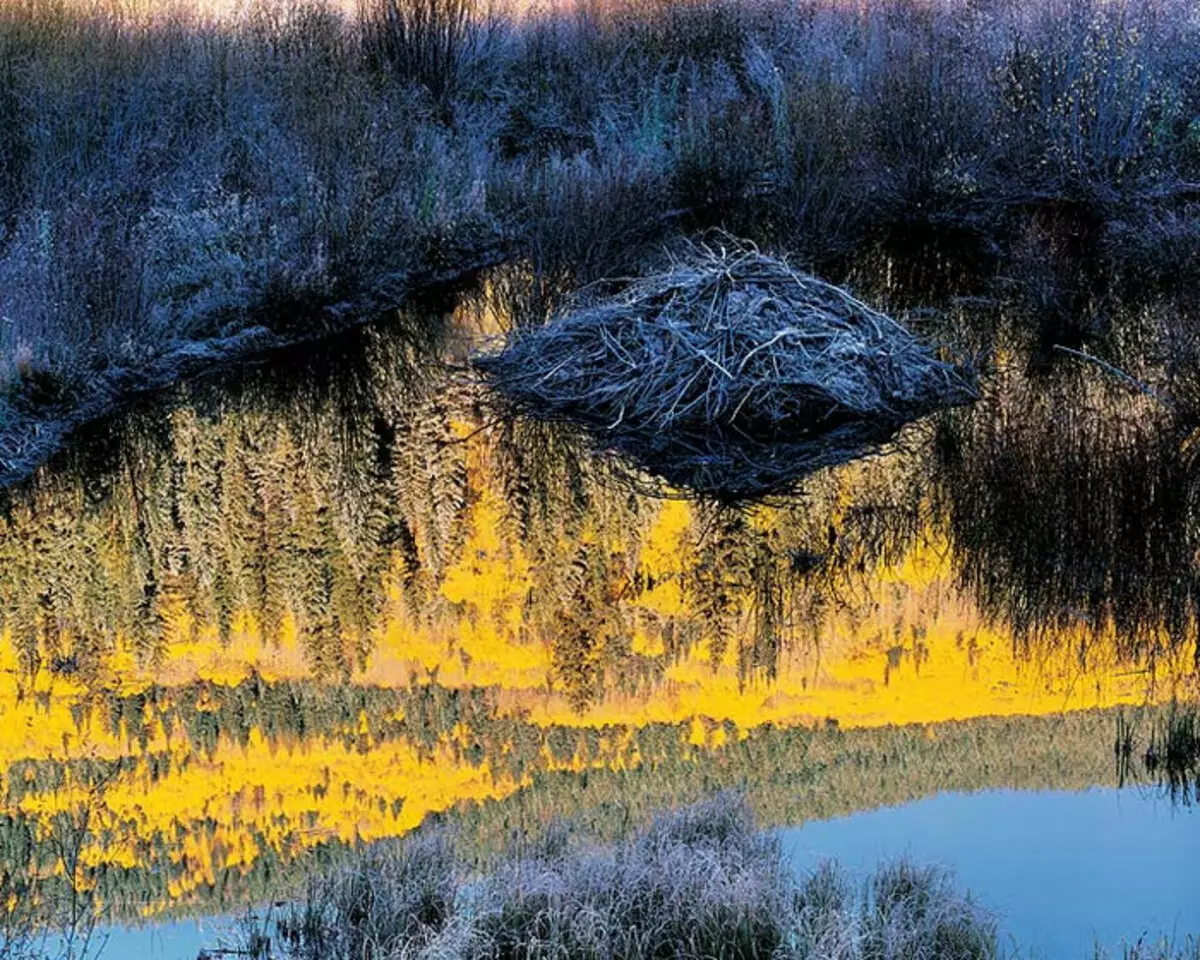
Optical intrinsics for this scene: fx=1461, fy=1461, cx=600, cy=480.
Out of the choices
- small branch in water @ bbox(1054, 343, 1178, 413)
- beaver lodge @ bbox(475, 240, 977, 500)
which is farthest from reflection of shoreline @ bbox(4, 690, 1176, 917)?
small branch in water @ bbox(1054, 343, 1178, 413)

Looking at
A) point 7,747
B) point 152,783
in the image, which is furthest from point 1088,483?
point 7,747

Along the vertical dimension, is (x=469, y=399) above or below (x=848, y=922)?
above

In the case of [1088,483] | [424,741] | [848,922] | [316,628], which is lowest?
[848,922]

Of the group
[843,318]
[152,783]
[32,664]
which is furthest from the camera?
[843,318]

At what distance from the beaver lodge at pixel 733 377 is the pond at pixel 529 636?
236 millimetres

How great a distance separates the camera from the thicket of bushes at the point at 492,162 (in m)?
10.6

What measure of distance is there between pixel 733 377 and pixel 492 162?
6481 mm

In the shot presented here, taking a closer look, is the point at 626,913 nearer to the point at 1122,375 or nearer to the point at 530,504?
the point at 530,504

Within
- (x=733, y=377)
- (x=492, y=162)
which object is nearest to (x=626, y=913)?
(x=733, y=377)

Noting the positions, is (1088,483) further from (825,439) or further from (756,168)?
(756,168)

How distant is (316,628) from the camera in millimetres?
6715

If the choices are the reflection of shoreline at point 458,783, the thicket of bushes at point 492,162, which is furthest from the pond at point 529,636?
the thicket of bushes at point 492,162

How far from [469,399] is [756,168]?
4346mm

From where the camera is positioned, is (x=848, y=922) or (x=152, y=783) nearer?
(x=848, y=922)
